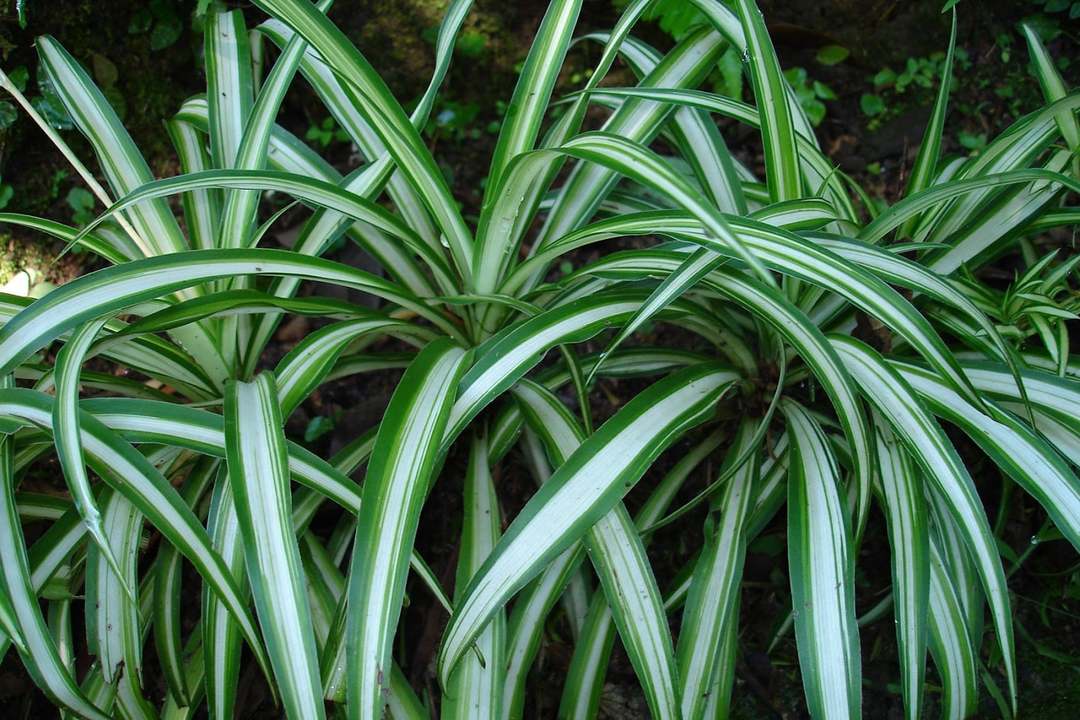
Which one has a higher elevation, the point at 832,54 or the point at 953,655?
the point at 832,54

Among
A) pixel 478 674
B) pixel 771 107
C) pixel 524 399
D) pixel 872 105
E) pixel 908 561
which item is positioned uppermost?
pixel 872 105

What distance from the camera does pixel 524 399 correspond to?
105cm

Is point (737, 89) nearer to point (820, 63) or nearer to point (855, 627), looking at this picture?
point (820, 63)

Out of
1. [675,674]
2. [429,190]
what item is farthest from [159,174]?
[675,674]

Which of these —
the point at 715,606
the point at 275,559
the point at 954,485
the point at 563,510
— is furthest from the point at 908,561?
the point at 275,559

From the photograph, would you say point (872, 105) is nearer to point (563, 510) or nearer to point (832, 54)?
point (832, 54)

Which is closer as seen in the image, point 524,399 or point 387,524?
point 387,524

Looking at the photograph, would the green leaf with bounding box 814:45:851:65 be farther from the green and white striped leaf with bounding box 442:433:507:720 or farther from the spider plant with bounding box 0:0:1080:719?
the green and white striped leaf with bounding box 442:433:507:720

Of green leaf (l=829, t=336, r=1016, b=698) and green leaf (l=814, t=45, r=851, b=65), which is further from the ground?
green leaf (l=814, t=45, r=851, b=65)

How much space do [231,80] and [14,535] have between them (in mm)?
667

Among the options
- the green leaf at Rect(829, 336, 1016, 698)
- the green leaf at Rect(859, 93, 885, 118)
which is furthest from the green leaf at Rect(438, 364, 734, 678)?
the green leaf at Rect(859, 93, 885, 118)

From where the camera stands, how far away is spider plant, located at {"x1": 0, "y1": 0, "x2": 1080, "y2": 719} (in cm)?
80

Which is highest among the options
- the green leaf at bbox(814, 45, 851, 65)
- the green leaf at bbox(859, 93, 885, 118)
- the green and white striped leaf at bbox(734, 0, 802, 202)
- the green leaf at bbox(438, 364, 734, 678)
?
the green leaf at bbox(814, 45, 851, 65)

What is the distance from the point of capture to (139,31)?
1430mm
